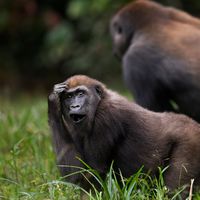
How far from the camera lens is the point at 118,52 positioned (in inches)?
288

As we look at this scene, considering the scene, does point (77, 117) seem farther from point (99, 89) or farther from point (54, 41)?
point (54, 41)

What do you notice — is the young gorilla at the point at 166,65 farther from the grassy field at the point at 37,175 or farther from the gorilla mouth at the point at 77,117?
the gorilla mouth at the point at 77,117

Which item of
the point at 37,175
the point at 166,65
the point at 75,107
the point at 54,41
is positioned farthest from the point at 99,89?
the point at 54,41

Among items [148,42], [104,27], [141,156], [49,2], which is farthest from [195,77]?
[49,2]

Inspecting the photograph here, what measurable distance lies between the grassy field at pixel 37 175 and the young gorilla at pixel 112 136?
5.9 inches

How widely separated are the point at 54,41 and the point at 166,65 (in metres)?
6.19

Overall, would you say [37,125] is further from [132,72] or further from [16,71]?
[16,71]

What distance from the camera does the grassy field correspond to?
3.86 meters

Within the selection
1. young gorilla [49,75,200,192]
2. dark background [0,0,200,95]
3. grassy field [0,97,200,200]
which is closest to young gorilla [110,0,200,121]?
grassy field [0,97,200,200]

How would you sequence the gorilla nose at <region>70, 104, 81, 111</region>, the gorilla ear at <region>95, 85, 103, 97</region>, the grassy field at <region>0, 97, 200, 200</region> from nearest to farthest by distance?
the grassy field at <region>0, 97, 200, 200</region> < the gorilla nose at <region>70, 104, 81, 111</region> < the gorilla ear at <region>95, 85, 103, 97</region>

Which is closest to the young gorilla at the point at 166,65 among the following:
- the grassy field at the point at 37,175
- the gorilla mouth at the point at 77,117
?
the grassy field at the point at 37,175

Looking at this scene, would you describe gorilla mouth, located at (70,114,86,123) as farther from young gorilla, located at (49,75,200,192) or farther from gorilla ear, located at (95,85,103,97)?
gorilla ear, located at (95,85,103,97)

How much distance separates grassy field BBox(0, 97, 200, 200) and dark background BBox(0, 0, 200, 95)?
5.49 meters

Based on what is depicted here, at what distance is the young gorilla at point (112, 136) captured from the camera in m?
4.41
